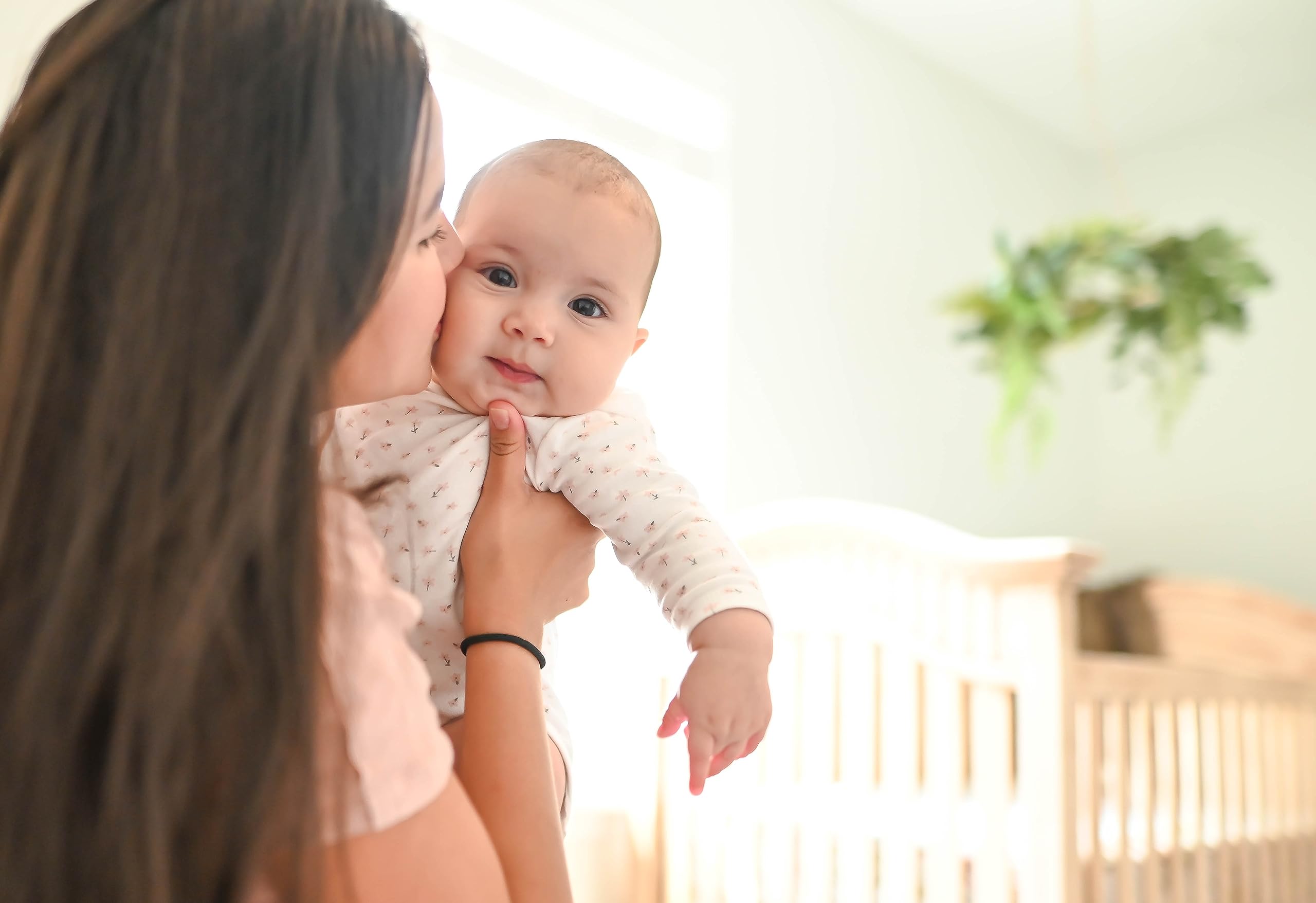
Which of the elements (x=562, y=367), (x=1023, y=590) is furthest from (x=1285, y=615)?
(x=562, y=367)

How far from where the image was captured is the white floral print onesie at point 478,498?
2.67 feet

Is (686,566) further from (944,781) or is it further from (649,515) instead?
(944,781)

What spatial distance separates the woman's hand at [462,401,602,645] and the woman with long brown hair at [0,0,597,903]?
0.18 meters

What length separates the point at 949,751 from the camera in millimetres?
1659

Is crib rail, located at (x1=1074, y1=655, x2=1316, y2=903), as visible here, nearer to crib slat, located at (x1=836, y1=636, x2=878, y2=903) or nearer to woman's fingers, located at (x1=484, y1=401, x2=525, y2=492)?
crib slat, located at (x1=836, y1=636, x2=878, y2=903)

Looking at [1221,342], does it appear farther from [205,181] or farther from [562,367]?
[205,181]

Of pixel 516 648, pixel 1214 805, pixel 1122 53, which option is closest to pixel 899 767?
pixel 1214 805

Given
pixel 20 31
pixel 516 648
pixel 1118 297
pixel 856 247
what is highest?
pixel 856 247

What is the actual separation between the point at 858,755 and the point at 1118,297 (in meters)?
1.02

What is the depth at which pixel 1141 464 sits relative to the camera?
12.5ft

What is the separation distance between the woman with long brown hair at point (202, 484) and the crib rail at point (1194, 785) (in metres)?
1.33

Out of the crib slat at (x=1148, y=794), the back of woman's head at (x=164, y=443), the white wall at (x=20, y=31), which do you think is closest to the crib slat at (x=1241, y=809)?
the crib slat at (x=1148, y=794)

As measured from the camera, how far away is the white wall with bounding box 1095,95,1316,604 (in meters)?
3.41

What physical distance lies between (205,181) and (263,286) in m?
0.06
